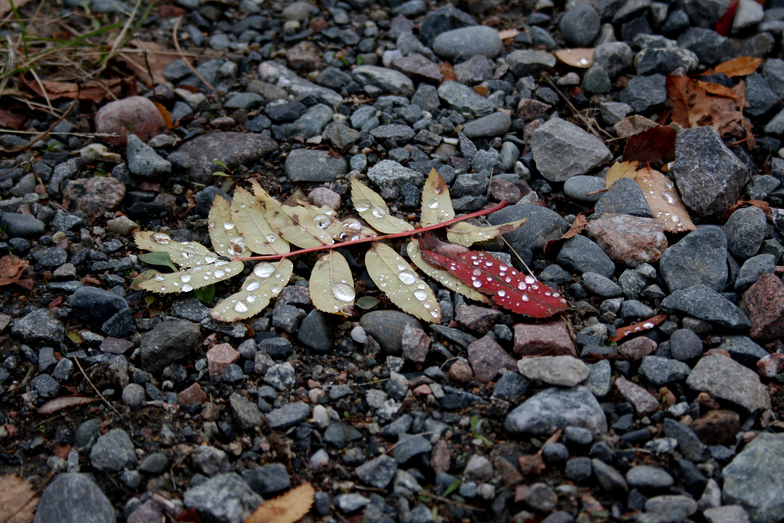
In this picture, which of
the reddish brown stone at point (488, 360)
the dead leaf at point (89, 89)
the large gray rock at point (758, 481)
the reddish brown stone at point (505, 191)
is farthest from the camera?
the dead leaf at point (89, 89)

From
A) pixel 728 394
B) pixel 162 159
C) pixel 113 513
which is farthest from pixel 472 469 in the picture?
pixel 162 159

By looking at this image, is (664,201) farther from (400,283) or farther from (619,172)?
(400,283)

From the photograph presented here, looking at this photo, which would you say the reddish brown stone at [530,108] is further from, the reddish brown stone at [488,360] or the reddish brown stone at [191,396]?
the reddish brown stone at [191,396]

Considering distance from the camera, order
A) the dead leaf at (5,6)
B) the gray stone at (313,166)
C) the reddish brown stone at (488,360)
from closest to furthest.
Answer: the reddish brown stone at (488,360), the gray stone at (313,166), the dead leaf at (5,6)

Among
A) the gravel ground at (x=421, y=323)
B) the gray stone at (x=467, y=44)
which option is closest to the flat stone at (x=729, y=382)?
the gravel ground at (x=421, y=323)

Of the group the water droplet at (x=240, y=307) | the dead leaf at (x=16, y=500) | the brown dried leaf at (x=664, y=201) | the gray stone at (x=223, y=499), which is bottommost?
the dead leaf at (x=16, y=500)

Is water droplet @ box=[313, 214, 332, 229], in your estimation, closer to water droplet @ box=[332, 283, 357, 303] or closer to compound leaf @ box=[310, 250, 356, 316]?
compound leaf @ box=[310, 250, 356, 316]

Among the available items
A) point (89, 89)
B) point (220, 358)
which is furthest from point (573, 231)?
point (89, 89)

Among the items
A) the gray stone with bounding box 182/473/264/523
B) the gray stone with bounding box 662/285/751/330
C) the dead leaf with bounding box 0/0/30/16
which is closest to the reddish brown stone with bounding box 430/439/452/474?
the gray stone with bounding box 182/473/264/523
